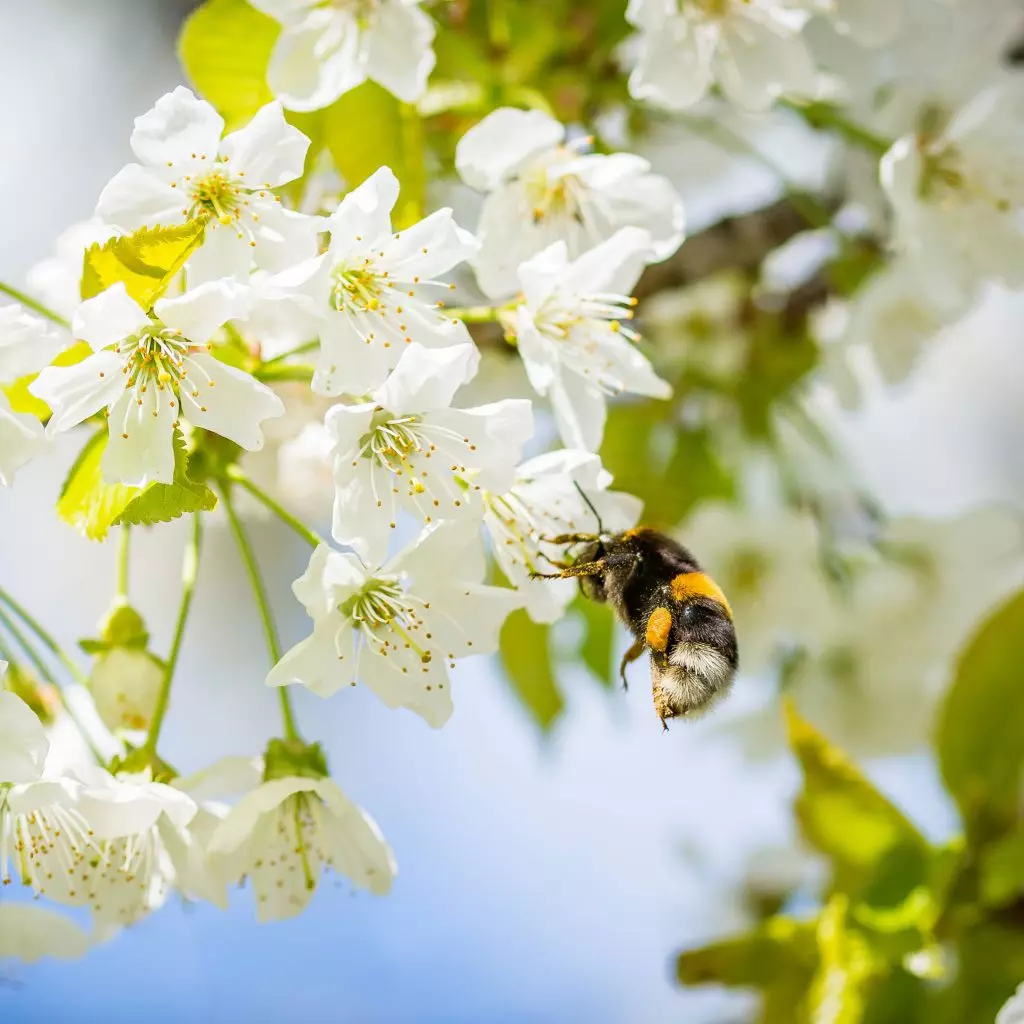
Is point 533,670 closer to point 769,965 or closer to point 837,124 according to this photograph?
point 769,965

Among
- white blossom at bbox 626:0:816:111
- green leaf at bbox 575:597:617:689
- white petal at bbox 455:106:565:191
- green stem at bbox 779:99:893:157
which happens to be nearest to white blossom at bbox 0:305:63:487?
white petal at bbox 455:106:565:191

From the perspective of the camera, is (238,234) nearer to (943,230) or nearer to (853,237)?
(943,230)

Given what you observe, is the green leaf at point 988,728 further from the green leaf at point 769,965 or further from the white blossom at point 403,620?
the white blossom at point 403,620

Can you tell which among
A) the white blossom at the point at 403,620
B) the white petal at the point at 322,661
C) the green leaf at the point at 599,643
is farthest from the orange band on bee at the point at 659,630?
the green leaf at the point at 599,643

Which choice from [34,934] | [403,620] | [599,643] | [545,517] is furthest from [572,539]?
[599,643]

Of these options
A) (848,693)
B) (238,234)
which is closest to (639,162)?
(238,234)

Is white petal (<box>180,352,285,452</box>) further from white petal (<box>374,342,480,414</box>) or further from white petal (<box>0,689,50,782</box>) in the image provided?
white petal (<box>0,689,50,782</box>)
